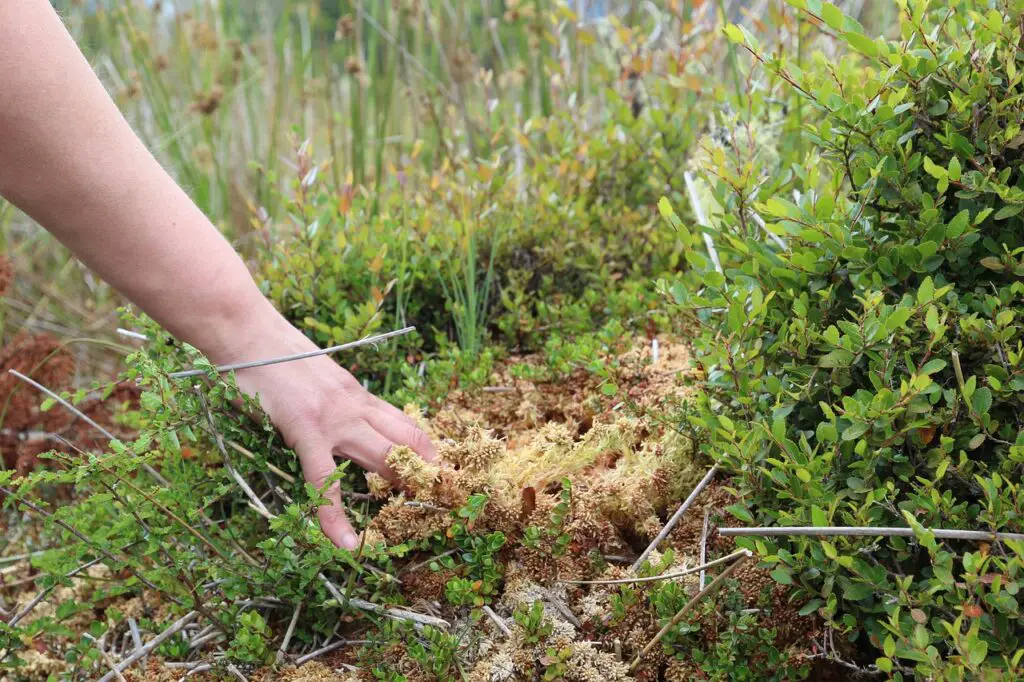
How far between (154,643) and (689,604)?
1025 mm

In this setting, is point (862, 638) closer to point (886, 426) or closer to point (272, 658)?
point (886, 426)

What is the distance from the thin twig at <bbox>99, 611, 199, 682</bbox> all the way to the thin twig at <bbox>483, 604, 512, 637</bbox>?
60cm

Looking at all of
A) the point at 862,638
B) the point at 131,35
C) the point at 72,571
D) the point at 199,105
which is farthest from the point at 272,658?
the point at 131,35

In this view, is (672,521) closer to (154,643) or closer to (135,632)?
(154,643)

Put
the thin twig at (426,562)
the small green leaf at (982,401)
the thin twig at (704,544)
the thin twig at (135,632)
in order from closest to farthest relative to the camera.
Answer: the small green leaf at (982,401), the thin twig at (704,544), the thin twig at (426,562), the thin twig at (135,632)

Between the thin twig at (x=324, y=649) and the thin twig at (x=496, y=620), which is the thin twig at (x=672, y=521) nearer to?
the thin twig at (x=496, y=620)

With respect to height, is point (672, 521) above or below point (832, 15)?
below

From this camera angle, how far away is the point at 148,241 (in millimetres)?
1595

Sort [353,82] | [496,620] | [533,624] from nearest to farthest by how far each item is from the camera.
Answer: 1. [533,624]
2. [496,620]
3. [353,82]

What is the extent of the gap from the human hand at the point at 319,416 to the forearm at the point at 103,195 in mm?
69

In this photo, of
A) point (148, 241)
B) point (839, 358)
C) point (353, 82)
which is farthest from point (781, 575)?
point (353, 82)

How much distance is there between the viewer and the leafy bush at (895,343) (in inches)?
50.3

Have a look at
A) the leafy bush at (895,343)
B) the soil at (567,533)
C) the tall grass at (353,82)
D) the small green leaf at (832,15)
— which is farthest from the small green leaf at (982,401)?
the tall grass at (353,82)

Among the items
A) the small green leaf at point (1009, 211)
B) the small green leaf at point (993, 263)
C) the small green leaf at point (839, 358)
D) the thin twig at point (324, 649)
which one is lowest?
the thin twig at point (324, 649)
